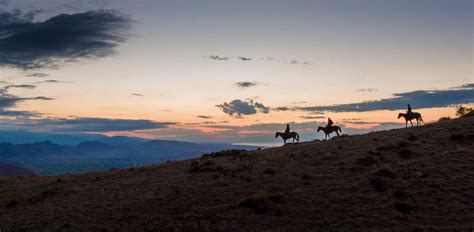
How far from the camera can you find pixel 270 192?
25.3 m

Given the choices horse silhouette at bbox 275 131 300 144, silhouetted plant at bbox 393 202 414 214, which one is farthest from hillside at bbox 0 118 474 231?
horse silhouette at bbox 275 131 300 144

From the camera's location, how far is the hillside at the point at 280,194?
2127 cm

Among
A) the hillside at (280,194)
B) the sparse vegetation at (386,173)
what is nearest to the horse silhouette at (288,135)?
the hillside at (280,194)

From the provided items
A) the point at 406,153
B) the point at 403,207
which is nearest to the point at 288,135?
the point at 406,153

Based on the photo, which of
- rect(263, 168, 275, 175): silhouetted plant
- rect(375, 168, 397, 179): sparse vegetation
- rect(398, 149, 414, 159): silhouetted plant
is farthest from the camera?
rect(398, 149, 414, 159): silhouetted plant

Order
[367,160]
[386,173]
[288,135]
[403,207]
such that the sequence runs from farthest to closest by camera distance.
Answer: [288,135], [367,160], [386,173], [403,207]

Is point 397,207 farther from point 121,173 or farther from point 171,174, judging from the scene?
point 121,173

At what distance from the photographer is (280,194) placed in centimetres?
2423

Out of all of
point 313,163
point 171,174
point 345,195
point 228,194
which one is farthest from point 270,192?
point 171,174

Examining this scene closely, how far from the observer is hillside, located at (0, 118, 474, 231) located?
2127cm

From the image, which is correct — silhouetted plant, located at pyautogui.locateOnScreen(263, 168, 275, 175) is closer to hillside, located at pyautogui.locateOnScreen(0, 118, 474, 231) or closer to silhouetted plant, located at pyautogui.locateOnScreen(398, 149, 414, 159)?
hillside, located at pyautogui.locateOnScreen(0, 118, 474, 231)

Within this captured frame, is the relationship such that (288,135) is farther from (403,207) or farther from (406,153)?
(403,207)

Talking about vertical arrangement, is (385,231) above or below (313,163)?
below

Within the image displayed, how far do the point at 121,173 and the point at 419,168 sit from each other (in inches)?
1027
